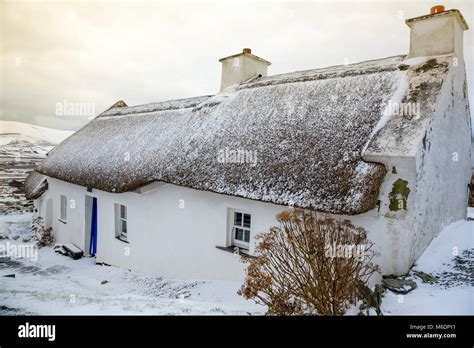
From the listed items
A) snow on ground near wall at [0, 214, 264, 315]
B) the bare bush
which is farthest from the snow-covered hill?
the bare bush

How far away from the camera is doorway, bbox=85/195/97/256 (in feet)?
34.9

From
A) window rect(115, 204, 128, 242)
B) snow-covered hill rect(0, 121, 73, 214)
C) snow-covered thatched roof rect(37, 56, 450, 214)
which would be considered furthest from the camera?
snow-covered hill rect(0, 121, 73, 214)

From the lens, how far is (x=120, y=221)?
949 centimetres

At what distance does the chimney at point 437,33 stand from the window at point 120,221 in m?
8.22

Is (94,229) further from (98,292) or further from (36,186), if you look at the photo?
(36,186)

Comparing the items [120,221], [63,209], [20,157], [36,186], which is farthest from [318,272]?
[20,157]

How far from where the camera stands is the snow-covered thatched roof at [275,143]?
199 inches

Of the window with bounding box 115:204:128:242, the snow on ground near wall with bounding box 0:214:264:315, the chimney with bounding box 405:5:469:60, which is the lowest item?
the snow on ground near wall with bounding box 0:214:264:315

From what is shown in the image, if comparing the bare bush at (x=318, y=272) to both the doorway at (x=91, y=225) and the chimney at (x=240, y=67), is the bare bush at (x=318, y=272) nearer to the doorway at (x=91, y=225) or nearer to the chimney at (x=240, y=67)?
the chimney at (x=240, y=67)

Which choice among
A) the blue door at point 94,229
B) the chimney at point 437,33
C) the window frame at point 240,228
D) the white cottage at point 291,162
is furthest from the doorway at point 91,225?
the chimney at point 437,33

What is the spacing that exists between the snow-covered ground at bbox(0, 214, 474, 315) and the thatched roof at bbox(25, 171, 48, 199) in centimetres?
334

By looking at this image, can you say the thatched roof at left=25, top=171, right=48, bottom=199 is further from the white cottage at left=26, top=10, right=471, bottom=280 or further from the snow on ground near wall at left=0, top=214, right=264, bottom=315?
the white cottage at left=26, top=10, right=471, bottom=280
